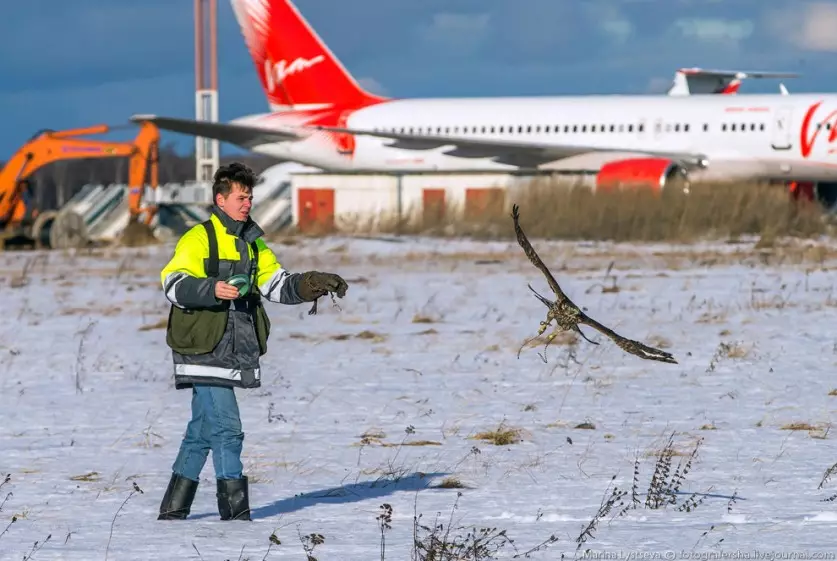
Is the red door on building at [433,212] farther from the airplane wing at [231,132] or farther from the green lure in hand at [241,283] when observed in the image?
the green lure in hand at [241,283]

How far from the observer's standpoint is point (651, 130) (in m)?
41.9

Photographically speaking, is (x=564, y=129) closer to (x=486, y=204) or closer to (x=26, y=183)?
(x=486, y=204)

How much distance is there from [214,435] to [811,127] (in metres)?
33.8

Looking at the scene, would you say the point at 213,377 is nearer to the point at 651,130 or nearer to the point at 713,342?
the point at 713,342

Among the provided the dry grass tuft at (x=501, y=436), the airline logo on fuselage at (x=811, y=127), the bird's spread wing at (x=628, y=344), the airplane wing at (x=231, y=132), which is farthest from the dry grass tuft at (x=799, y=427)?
the airplane wing at (x=231, y=132)

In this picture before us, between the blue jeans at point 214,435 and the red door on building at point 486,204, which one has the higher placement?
the red door on building at point 486,204

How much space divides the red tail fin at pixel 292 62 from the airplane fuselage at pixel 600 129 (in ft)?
2.24

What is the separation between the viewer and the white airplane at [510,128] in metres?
39.4

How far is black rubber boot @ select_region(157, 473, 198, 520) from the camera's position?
7.05 m

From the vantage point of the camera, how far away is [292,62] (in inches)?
1884

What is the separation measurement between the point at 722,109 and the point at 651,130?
2108 millimetres

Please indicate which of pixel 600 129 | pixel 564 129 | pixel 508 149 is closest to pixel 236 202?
pixel 508 149

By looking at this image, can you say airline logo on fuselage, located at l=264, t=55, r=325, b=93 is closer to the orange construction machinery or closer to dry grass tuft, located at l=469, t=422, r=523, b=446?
the orange construction machinery

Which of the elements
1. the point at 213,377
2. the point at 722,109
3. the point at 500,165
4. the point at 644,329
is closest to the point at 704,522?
the point at 213,377
